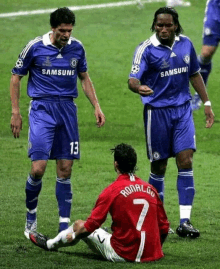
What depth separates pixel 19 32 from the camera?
26078mm

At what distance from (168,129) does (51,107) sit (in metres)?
1.29

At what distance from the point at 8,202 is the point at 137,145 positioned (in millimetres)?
4950

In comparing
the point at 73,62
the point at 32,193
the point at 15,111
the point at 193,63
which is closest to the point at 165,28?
the point at 193,63

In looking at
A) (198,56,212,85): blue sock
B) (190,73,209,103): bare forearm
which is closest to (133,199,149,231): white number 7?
(190,73,209,103): bare forearm

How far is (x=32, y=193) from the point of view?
10.7 m

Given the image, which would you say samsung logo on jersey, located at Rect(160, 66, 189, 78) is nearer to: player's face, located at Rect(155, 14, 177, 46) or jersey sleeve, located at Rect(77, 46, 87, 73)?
player's face, located at Rect(155, 14, 177, 46)

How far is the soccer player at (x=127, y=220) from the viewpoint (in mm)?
9203

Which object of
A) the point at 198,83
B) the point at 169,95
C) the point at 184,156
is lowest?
the point at 184,156

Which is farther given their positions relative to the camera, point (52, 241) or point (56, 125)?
point (56, 125)

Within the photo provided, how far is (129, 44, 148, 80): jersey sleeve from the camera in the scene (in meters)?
10.8

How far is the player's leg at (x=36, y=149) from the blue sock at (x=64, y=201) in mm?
224

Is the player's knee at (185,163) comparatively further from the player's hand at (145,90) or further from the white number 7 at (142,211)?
the white number 7 at (142,211)

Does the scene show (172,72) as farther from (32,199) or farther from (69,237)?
(69,237)

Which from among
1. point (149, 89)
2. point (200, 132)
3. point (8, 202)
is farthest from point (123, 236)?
point (200, 132)
